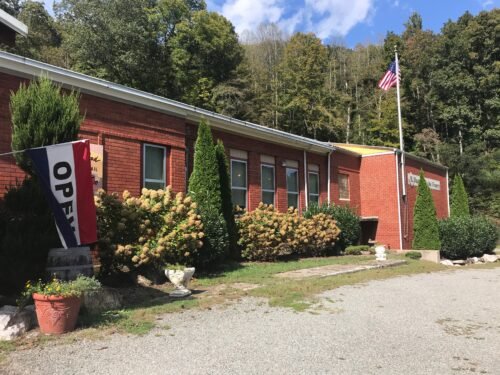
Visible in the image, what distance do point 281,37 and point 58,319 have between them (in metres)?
50.5

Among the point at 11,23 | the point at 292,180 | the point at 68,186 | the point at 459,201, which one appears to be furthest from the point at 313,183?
the point at 68,186

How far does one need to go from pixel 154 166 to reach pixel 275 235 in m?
4.06

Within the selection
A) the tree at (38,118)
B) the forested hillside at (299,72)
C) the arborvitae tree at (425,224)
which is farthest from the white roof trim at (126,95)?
the forested hillside at (299,72)

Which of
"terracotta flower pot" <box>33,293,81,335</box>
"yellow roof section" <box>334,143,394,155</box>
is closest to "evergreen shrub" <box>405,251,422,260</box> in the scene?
"yellow roof section" <box>334,143,394,155</box>

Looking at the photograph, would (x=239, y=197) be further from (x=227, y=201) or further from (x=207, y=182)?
(x=207, y=182)

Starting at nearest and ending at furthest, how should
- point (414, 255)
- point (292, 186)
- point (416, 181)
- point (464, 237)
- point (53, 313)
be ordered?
1. point (53, 313)
2. point (414, 255)
3. point (292, 186)
4. point (464, 237)
5. point (416, 181)

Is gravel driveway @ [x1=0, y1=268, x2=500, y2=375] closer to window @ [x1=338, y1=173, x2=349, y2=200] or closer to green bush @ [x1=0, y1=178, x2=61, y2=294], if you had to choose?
green bush @ [x1=0, y1=178, x2=61, y2=294]

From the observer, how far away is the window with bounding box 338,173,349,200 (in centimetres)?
2241

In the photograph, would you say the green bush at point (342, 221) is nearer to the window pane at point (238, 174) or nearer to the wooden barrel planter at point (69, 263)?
the window pane at point (238, 174)

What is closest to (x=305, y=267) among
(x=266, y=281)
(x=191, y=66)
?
(x=266, y=281)

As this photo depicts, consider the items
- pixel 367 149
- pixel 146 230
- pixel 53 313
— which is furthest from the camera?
pixel 367 149

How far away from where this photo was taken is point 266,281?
1057 centimetres

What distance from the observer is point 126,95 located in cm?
1189

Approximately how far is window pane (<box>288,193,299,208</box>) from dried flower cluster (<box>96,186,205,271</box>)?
30.4 ft
